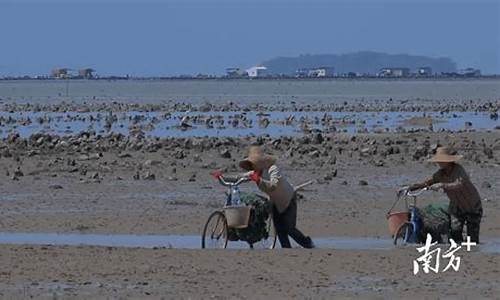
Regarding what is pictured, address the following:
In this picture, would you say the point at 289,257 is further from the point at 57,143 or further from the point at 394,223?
the point at 57,143

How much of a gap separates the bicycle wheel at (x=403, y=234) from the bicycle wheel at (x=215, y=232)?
1966 millimetres

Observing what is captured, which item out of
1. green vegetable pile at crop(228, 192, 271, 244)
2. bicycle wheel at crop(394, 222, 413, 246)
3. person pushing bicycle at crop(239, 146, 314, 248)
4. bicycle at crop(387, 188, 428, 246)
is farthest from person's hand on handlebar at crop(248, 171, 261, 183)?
bicycle wheel at crop(394, 222, 413, 246)

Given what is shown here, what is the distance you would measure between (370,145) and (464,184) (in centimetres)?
1528

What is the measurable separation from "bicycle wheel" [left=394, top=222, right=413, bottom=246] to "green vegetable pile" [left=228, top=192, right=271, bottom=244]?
150cm

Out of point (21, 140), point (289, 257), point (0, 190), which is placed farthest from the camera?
point (21, 140)

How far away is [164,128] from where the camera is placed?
43.2 meters

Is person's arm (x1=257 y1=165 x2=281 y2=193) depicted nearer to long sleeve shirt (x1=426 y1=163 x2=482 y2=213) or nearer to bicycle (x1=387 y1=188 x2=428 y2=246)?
bicycle (x1=387 y1=188 x2=428 y2=246)

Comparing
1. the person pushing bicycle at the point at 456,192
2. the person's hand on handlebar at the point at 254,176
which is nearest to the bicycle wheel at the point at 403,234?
the person pushing bicycle at the point at 456,192

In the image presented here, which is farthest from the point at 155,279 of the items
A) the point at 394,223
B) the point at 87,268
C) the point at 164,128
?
the point at 164,128

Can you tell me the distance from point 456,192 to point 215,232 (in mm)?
2724

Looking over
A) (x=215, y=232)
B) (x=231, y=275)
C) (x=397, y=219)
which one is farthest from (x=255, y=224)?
(x=231, y=275)

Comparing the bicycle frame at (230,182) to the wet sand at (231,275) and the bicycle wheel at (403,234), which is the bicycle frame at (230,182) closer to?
the wet sand at (231,275)

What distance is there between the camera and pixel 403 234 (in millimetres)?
14805

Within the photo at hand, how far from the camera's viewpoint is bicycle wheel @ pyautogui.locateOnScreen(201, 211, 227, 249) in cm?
1459
